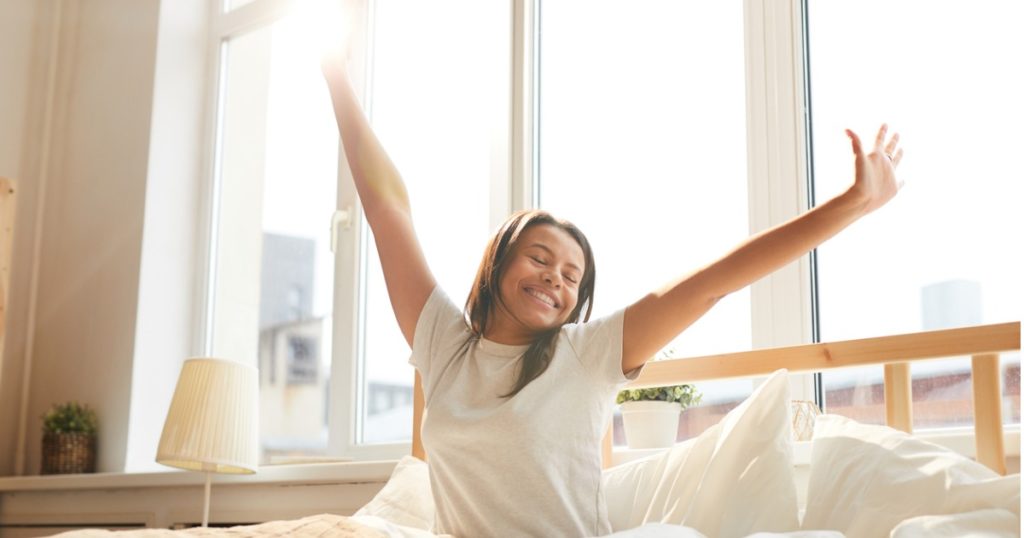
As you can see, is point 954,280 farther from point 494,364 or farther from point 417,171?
point 417,171

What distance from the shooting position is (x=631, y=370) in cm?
144

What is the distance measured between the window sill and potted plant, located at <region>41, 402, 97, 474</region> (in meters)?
0.05

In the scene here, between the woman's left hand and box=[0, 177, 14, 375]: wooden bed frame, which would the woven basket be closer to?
box=[0, 177, 14, 375]: wooden bed frame

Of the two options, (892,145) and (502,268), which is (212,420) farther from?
(892,145)

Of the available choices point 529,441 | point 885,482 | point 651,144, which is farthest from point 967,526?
point 651,144

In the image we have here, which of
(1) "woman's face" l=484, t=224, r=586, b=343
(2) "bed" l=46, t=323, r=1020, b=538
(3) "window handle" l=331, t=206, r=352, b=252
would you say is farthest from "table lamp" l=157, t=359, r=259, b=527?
(1) "woman's face" l=484, t=224, r=586, b=343

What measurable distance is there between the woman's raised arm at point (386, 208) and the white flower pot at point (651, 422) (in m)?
0.58

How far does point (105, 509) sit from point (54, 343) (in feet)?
2.32

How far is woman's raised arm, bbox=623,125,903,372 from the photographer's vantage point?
49.8 inches

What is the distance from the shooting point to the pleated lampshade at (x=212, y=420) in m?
2.55

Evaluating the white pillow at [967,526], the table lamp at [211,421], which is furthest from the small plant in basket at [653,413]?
the table lamp at [211,421]

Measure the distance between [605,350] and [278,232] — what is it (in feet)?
6.74

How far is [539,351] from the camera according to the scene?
1489 mm

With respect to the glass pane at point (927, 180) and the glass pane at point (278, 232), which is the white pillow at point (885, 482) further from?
the glass pane at point (278, 232)
